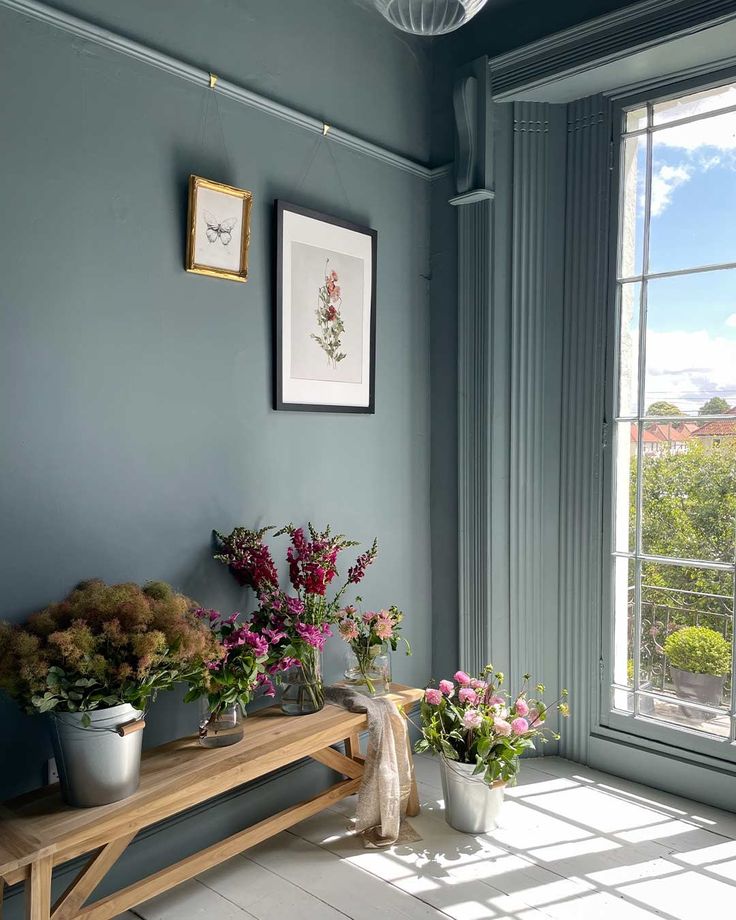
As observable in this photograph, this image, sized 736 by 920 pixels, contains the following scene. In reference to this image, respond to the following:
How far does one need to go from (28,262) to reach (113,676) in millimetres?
1065

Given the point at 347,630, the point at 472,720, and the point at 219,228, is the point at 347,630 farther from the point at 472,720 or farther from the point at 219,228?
the point at 219,228

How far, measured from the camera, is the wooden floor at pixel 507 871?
2.14 meters

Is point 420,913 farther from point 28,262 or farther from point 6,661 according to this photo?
point 28,262

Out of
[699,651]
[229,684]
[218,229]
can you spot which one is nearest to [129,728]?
[229,684]

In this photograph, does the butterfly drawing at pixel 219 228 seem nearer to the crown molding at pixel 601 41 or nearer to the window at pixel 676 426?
the crown molding at pixel 601 41

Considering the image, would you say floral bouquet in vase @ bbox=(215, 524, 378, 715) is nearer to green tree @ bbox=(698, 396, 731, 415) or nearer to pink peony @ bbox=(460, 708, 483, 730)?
pink peony @ bbox=(460, 708, 483, 730)

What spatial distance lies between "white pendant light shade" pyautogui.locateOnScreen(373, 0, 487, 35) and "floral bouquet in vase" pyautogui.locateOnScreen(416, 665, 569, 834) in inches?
75.8

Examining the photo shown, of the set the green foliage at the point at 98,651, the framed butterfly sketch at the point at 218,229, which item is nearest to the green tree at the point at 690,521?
the framed butterfly sketch at the point at 218,229

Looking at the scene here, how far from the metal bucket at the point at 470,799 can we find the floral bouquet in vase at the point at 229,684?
75 centimetres

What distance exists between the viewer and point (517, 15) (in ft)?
9.68

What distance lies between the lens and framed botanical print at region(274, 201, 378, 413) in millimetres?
2619

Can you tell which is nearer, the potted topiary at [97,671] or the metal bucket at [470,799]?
the potted topiary at [97,671]

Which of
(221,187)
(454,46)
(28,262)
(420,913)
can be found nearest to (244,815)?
(420,913)

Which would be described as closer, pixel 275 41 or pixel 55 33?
pixel 55 33
